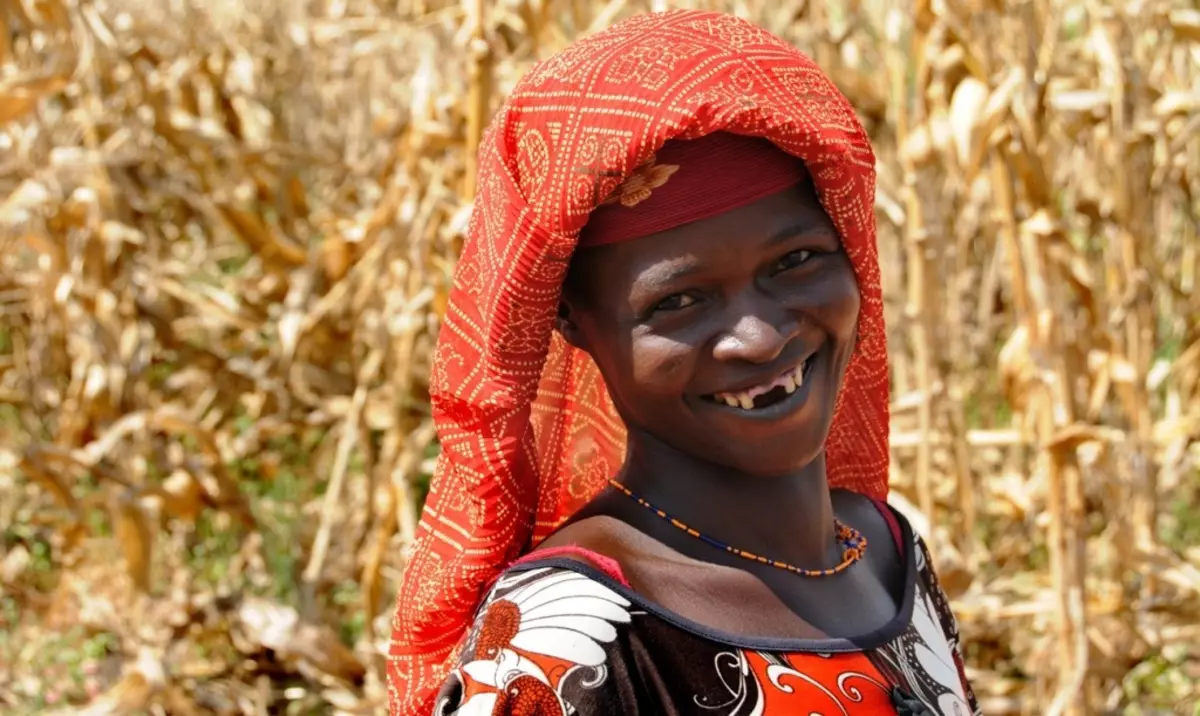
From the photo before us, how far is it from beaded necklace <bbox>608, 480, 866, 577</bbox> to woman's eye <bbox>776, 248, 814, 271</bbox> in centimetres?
24

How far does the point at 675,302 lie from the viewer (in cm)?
126

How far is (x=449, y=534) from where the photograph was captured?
4.55 ft

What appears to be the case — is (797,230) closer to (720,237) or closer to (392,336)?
(720,237)

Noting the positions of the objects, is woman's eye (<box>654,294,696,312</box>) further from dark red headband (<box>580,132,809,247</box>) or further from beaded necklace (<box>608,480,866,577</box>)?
beaded necklace (<box>608,480,866,577</box>)

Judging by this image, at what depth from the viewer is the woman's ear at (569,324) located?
1337 mm

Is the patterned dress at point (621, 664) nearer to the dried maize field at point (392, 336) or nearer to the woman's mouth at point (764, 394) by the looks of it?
the woman's mouth at point (764, 394)

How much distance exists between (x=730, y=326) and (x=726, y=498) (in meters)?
0.18

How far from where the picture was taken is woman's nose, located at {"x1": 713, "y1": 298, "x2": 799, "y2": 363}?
1247 mm

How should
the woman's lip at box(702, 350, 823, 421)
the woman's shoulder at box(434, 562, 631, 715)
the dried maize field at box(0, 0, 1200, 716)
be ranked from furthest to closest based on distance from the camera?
the dried maize field at box(0, 0, 1200, 716) < the woman's lip at box(702, 350, 823, 421) < the woman's shoulder at box(434, 562, 631, 715)

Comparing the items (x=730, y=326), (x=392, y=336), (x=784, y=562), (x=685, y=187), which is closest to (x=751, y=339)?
(x=730, y=326)

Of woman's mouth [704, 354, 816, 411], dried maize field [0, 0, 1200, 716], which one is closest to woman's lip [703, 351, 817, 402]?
woman's mouth [704, 354, 816, 411]

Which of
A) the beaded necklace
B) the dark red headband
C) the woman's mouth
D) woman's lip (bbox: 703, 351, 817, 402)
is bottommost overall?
the beaded necklace

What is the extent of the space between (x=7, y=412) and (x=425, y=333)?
133 centimetres

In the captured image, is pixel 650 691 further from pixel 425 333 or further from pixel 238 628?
pixel 425 333
